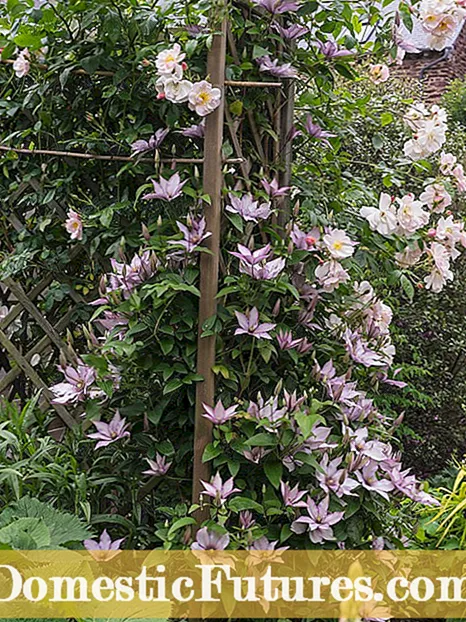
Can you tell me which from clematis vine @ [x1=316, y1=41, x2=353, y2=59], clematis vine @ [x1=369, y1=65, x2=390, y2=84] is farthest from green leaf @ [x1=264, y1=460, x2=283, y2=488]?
clematis vine @ [x1=369, y1=65, x2=390, y2=84]

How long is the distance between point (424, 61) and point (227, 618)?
10.00 metres

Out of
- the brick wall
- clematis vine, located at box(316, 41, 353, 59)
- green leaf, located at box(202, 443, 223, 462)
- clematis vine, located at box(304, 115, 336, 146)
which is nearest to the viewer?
green leaf, located at box(202, 443, 223, 462)

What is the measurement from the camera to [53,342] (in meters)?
2.27

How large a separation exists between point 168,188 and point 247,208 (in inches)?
7.8

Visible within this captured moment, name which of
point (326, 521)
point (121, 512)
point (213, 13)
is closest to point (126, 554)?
point (121, 512)

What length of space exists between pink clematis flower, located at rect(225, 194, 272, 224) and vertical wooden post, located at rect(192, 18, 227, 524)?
0.03 m

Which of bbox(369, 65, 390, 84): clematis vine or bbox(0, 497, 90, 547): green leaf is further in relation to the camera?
bbox(369, 65, 390, 84): clematis vine

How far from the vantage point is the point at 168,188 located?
1.88 m

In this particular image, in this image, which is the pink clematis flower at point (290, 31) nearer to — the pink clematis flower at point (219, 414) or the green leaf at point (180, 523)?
the pink clematis flower at point (219, 414)

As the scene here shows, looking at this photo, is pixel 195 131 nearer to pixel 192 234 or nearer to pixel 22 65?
pixel 192 234

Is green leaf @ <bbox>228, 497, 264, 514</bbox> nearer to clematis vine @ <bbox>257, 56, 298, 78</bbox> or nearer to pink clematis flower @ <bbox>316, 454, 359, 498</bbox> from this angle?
pink clematis flower @ <bbox>316, 454, 359, 498</bbox>

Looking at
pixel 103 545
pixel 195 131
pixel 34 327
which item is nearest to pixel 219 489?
pixel 103 545

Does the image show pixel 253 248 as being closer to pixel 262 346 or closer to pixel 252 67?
pixel 262 346

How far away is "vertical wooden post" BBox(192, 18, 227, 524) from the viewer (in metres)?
1.86
